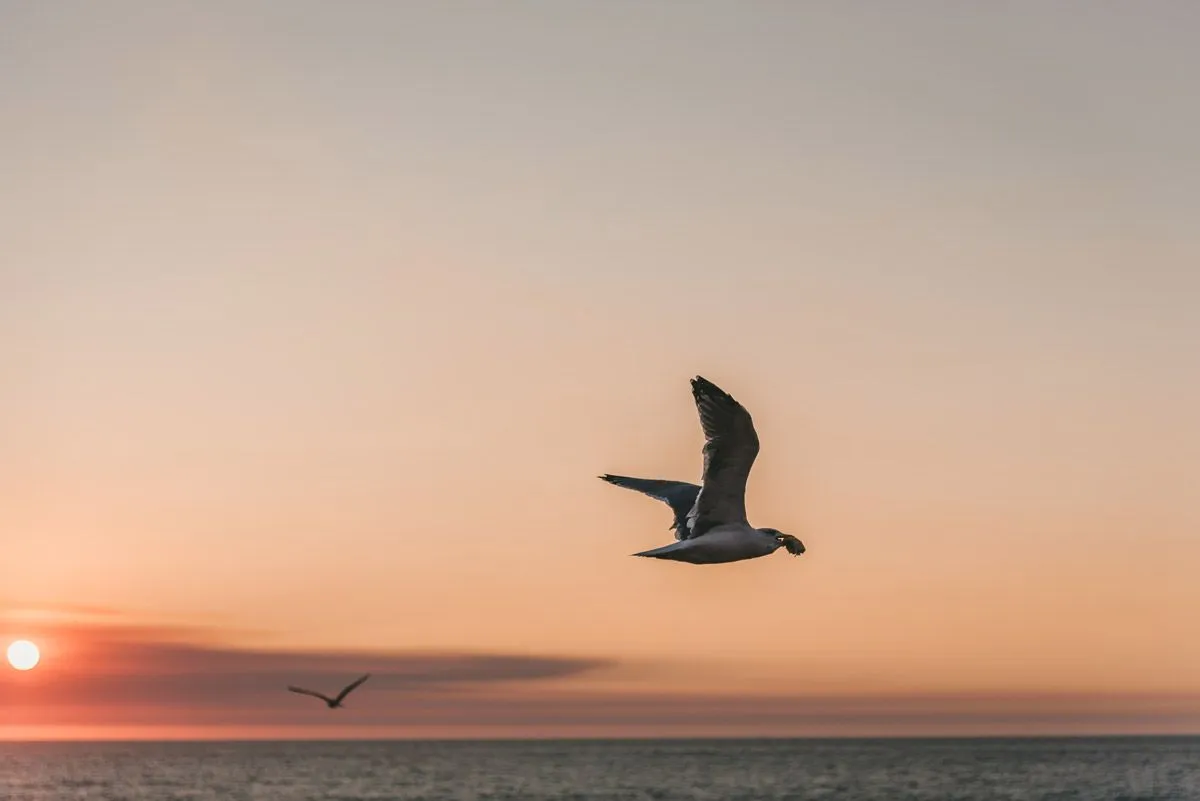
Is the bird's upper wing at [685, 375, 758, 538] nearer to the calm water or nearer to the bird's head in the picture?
the bird's head

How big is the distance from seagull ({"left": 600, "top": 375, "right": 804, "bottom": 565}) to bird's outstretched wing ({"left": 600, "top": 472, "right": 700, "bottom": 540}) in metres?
0.02

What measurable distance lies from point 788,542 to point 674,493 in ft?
7.50

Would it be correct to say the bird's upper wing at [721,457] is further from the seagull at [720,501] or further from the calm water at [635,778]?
the calm water at [635,778]

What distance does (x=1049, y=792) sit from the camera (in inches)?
4569

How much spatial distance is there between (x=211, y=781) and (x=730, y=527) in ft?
413

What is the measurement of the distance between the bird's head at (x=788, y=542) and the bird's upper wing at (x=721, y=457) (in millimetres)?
738

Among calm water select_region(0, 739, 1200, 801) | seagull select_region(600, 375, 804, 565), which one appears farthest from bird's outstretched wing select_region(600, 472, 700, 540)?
calm water select_region(0, 739, 1200, 801)

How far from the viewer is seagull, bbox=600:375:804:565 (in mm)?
24312

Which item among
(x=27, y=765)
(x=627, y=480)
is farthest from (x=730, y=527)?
(x=27, y=765)

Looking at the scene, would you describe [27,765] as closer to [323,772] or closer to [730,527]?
[323,772]

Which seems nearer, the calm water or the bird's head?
the bird's head

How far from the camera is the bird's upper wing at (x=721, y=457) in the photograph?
24.2m

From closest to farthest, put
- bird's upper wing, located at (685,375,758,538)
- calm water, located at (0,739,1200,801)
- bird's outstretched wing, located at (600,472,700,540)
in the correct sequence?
bird's upper wing, located at (685,375,758,538) → bird's outstretched wing, located at (600,472,700,540) → calm water, located at (0,739,1200,801)

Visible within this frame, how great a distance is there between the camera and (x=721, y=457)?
2495cm
